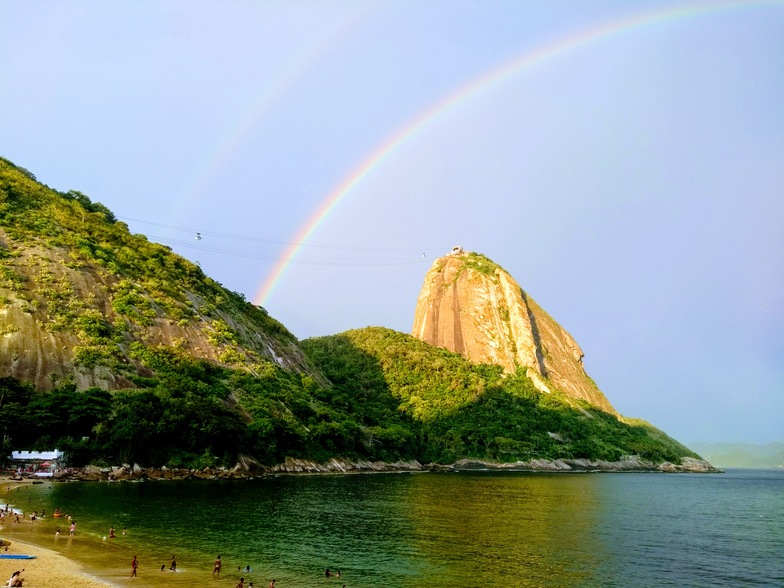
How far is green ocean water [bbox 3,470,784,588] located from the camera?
35312 mm

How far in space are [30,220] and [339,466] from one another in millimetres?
83019

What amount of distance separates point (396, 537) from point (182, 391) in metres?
56.9

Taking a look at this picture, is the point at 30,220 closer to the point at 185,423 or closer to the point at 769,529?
the point at 185,423

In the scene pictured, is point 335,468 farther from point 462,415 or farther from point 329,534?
point 329,534

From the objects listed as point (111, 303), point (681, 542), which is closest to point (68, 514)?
point (681, 542)

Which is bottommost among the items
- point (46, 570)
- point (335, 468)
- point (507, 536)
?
point (507, 536)

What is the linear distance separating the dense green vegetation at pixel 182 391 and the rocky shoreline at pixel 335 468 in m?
1.57

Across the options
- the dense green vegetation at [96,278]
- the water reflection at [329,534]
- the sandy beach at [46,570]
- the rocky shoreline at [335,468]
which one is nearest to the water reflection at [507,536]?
the water reflection at [329,534]

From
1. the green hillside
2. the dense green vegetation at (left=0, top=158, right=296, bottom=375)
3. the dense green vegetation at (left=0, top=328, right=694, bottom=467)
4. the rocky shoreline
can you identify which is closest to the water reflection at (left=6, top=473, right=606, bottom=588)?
the rocky shoreline

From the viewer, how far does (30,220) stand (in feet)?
389

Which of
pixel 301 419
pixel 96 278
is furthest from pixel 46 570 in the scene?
pixel 96 278

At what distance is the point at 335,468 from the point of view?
11638cm

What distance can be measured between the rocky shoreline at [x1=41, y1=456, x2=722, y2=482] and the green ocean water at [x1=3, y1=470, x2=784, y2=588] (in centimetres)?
669

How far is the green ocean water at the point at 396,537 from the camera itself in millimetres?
35312
